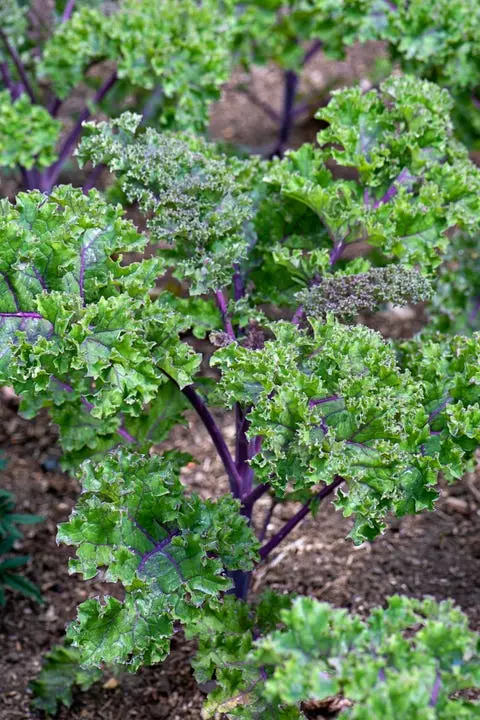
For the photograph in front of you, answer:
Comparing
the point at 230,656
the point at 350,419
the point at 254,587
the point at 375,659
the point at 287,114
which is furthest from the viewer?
the point at 287,114

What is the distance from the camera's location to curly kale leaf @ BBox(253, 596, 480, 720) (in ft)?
7.51

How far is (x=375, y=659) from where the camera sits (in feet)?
7.73

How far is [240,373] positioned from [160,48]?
226 cm

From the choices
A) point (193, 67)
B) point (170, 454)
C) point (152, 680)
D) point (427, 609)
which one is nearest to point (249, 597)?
point (152, 680)

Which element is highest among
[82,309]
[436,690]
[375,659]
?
[82,309]

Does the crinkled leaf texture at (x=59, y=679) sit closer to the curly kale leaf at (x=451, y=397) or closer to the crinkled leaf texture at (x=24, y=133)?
the curly kale leaf at (x=451, y=397)

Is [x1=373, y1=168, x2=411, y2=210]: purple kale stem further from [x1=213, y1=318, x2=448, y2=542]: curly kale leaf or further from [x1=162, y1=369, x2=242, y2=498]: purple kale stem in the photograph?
[x1=162, y1=369, x2=242, y2=498]: purple kale stem

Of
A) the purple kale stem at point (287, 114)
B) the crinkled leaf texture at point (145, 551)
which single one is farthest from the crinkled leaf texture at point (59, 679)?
the purple kale stem at point (287, 114)

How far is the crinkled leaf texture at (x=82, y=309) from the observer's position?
300cm

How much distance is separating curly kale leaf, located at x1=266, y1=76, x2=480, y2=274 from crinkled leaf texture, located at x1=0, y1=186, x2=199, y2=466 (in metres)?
0.72

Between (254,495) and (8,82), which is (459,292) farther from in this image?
(8,82)

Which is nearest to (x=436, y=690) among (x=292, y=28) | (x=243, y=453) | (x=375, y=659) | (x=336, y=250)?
(x=375, y=659)

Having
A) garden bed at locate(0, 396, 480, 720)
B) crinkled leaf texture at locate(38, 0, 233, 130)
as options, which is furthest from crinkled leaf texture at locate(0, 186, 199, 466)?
crinkled leaf texture at locate(38, 0, 233, 130)

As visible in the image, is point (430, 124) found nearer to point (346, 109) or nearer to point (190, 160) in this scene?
point (346, 109)
